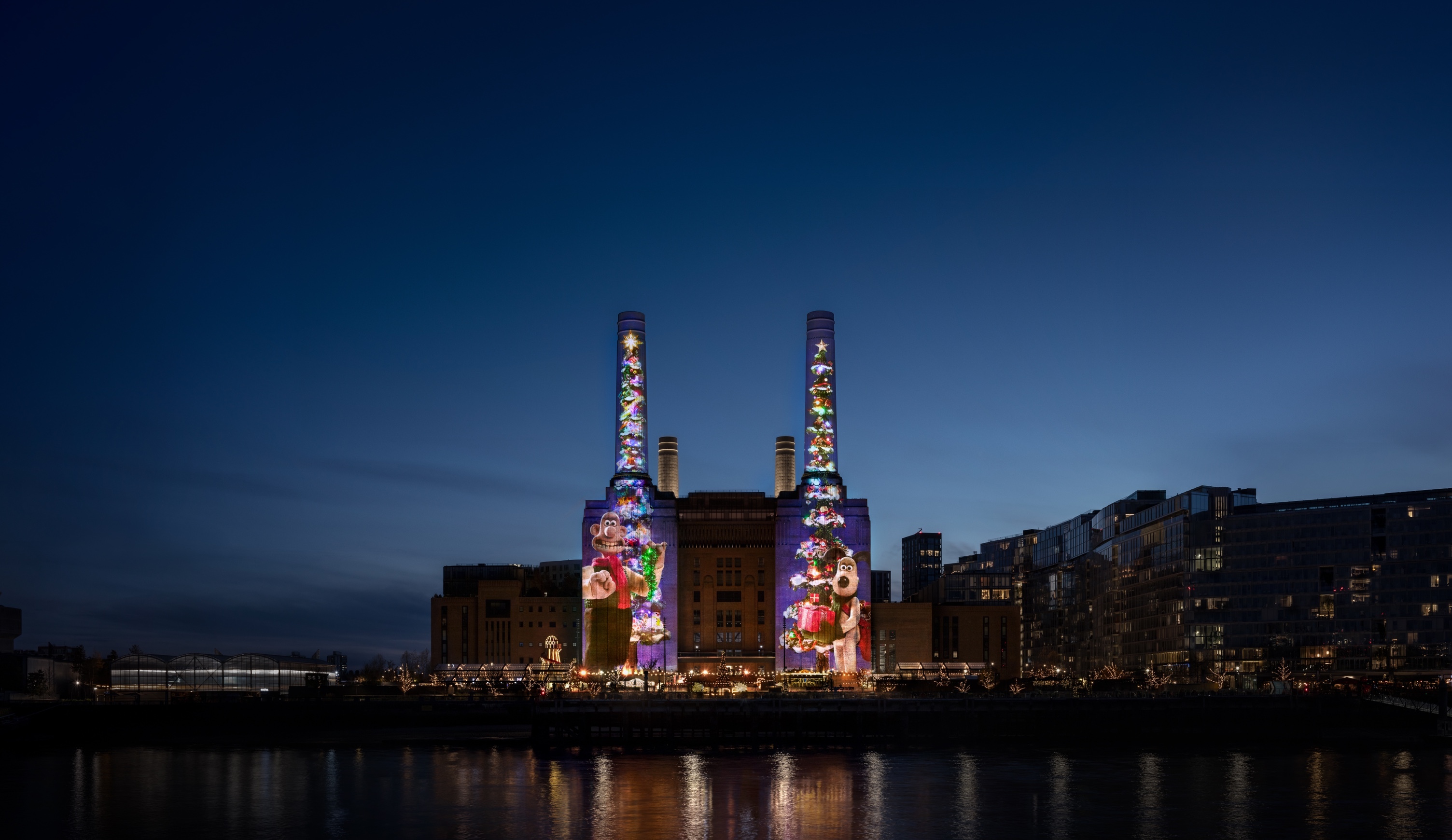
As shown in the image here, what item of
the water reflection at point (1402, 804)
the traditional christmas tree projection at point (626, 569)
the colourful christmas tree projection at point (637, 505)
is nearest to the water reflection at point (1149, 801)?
the water reflection at point (1402, 804)

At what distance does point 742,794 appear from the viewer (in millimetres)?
72500

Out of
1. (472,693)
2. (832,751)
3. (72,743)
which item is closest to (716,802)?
(832,751)

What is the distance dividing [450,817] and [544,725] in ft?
162

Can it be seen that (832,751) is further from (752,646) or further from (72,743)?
(752,646)

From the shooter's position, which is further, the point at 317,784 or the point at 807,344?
the point at 807,344

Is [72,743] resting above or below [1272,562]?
below

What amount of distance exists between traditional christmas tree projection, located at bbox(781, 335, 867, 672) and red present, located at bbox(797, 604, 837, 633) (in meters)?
0.06

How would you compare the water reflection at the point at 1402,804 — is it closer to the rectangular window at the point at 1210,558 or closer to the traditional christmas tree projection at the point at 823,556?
the traditional christmas tree projection at the point at 823,556

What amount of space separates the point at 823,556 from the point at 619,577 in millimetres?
25060

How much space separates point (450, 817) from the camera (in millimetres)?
64938

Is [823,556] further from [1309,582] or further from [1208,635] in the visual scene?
[1309,582]

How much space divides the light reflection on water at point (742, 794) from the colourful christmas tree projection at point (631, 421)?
78514 millimetres

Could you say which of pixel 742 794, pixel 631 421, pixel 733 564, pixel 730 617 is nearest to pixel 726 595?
pixel 730 617

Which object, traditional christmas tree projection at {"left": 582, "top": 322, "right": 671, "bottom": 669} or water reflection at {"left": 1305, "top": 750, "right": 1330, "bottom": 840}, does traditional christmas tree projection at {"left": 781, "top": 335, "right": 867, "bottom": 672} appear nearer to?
traditional christmas tree projection at {"left": 582, "top": 322, "right": 671, "bottom": 669}
